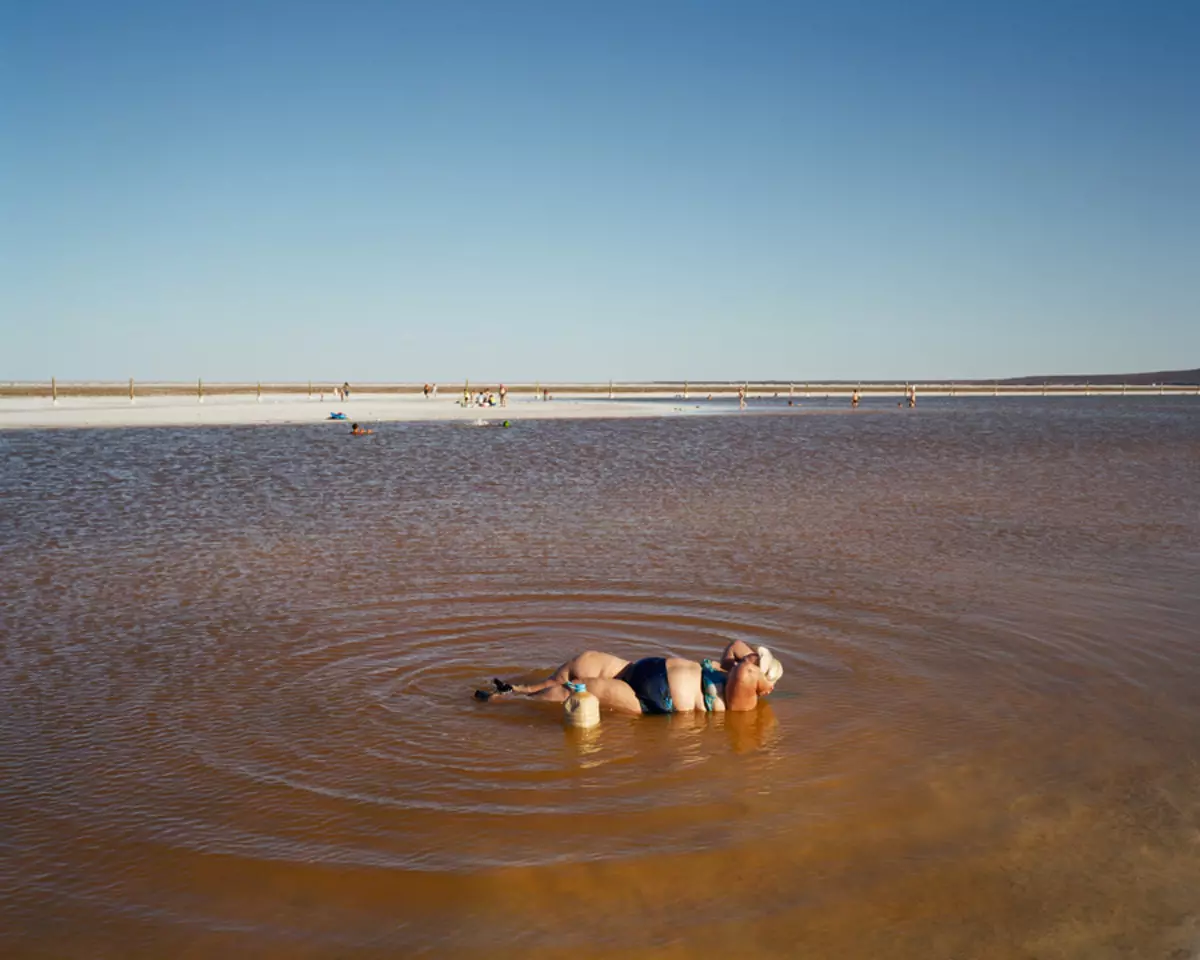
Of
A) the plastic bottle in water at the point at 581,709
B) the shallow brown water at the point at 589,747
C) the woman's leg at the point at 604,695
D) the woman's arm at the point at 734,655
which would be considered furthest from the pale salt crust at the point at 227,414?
the woman's arm at the point at 734,655

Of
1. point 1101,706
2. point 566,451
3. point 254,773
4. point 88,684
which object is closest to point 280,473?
point 566,451

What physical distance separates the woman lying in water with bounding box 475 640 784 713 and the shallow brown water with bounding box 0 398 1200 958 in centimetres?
17

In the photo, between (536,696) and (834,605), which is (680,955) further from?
(834,605)

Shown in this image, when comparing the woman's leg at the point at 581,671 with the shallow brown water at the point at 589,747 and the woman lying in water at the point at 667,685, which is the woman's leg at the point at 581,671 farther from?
the shallow brown water at the point at 589,747

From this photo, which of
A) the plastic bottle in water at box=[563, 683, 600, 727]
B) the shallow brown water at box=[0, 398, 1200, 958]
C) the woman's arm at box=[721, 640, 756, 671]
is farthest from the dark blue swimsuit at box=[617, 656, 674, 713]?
the woman's arm at box=[721, 640, 756, 671]

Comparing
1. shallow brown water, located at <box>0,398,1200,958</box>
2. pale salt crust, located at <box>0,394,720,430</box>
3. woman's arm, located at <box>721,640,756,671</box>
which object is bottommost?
shallow brown water, located at <box>0,398,1200,958</box>

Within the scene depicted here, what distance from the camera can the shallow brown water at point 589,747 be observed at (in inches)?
200

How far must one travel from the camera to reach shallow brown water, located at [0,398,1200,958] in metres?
5.07

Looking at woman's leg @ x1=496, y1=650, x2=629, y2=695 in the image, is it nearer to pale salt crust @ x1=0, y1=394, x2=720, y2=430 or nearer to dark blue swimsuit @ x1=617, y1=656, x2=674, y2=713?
dark blue swimsuit @ x1=617, y1=656, x2=674, y2=713

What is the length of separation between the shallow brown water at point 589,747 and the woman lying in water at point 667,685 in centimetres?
17

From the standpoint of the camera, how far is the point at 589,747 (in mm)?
7383

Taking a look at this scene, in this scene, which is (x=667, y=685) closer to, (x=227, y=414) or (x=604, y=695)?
(x=604, y=695)

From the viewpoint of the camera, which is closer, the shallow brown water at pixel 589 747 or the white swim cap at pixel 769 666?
the shallow brown water at pixel 589 747

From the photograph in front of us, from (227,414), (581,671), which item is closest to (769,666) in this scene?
(581,671)
